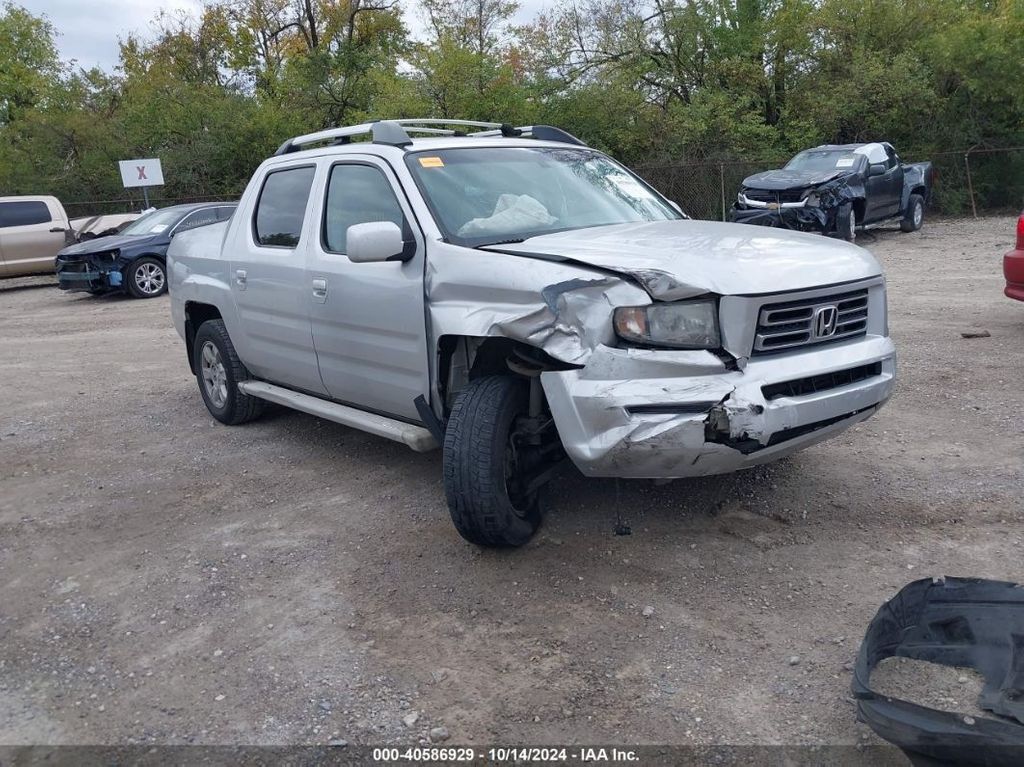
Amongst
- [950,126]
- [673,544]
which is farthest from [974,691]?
[950,126]

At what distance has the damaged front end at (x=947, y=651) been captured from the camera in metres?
2.44

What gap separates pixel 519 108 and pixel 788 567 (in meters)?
21.4

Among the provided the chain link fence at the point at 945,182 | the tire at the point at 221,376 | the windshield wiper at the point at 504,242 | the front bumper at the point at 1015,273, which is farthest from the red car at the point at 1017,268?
the chain link fence at the point at 945,182

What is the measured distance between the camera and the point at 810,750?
275cm

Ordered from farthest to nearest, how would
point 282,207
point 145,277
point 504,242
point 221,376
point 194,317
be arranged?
point 145,277
point 194,317
point 221,376
point 282,207
point 504,242

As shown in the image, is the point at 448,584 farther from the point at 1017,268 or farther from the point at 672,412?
the point at 1017,268

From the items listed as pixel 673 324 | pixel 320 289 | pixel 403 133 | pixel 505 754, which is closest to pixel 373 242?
pixel 320 289

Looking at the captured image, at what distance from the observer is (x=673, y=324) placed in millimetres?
3678

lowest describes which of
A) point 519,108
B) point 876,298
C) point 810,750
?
point 810,750

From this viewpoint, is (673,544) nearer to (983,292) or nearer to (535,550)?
(535,550)

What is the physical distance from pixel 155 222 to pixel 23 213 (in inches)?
144

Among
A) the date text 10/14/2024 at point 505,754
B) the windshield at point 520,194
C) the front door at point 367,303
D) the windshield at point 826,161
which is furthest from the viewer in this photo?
the windshield at point 826,161

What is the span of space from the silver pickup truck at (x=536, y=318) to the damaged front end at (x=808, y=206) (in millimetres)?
10063

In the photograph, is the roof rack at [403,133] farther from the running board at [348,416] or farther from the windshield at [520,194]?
the running board at [348,416]
